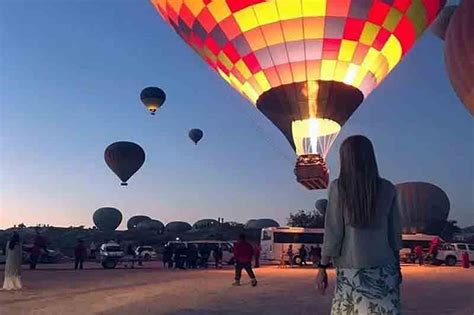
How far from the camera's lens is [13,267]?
1277cm

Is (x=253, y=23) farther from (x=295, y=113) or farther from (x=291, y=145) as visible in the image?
(x=291, y=145)

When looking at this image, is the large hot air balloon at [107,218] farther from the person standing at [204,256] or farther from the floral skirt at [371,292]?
the floral skirt at [371,292]

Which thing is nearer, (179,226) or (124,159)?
(124,159)

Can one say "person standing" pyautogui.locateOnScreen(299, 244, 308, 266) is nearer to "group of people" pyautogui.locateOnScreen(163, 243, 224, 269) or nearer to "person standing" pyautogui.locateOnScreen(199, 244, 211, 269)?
"group of people" pyautogui.locateOnScreen(163, 243, 224, 269)

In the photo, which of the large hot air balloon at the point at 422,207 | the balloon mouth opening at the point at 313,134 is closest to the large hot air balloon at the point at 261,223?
the large hot air balloon at the point at 422,207

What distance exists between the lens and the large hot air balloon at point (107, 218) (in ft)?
282

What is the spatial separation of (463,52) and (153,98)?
31.7 metres

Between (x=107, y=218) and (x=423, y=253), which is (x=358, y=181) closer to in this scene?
(x=423, y=253)

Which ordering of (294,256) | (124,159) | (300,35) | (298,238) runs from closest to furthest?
(300,35)
(294,256)
(298,238)
(124,159)

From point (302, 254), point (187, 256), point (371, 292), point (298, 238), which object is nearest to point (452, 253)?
point (298, 238)

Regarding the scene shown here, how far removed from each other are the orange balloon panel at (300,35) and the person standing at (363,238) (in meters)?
13.2

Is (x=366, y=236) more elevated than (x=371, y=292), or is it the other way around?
(x=366, y=236)

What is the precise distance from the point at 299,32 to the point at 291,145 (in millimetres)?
3941

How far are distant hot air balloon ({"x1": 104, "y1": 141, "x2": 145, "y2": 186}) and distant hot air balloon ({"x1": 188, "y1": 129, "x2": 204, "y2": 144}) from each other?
658cm
